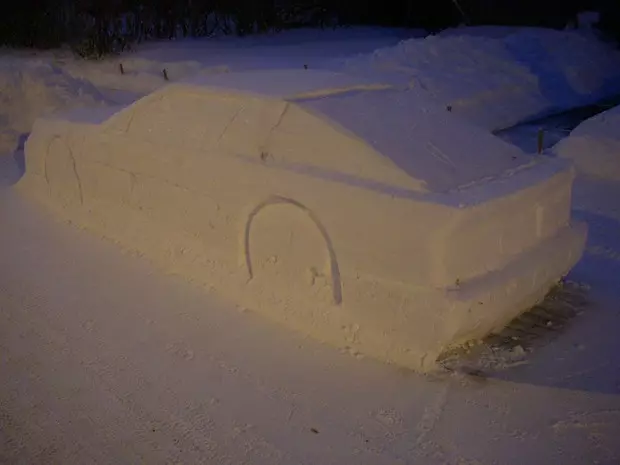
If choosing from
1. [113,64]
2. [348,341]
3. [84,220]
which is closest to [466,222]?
[348,341]

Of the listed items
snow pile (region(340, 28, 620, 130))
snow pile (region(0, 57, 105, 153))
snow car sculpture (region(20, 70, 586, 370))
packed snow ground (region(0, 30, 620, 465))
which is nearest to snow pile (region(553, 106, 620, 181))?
snow pile (region(340, 28, 620, 130))

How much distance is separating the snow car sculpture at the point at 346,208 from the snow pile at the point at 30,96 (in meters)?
5.90

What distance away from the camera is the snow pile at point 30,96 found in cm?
1045

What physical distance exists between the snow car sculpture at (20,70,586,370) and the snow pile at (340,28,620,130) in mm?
5698

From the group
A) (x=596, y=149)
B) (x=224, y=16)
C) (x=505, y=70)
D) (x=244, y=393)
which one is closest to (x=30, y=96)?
(x=596, y=149)

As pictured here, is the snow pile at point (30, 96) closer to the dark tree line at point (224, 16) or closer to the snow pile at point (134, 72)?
the snow pile at point (134, 72)

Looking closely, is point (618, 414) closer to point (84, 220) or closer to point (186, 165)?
point (186, 165)

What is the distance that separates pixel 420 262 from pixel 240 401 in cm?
128

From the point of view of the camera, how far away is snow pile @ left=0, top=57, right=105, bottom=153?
10.5 m

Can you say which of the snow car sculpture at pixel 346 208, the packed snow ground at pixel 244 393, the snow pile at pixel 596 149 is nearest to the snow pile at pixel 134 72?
the snow pile at pixel 596 149

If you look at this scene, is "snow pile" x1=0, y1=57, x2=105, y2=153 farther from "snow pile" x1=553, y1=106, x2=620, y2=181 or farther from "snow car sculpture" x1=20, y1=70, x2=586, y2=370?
"snow pile" x1=553, y1=106, x2=620, y2=181

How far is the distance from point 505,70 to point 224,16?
969 cm

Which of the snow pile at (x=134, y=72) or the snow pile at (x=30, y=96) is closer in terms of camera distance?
the snow pile at (x=30, y=96)

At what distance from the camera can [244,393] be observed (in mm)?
3695
